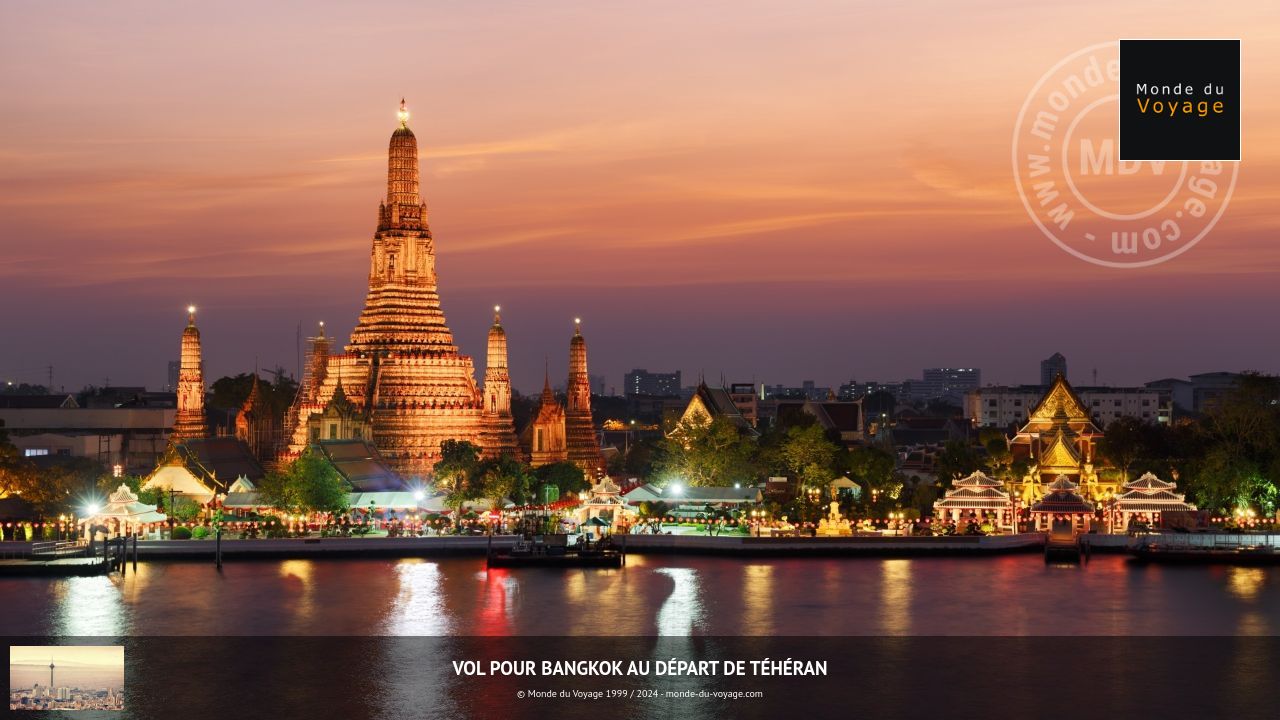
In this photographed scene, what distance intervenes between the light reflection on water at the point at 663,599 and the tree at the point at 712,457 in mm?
13671

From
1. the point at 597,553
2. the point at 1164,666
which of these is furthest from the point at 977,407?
the point at 1164,666

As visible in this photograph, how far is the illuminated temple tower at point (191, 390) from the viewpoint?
3487 inches

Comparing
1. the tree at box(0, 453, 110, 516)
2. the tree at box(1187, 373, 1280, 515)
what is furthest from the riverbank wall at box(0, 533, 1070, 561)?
the tree at box(0, 453, 110, 516)

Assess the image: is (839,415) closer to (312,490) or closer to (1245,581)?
(312,490)

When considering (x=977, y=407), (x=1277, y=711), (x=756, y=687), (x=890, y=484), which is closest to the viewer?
(x=1277, y=711)

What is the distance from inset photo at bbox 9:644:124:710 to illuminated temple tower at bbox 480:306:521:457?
39459mm

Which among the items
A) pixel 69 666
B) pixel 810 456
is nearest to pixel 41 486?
pixel 69 666

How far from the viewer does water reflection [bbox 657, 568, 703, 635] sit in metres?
49.3

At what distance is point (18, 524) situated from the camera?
71.1 m

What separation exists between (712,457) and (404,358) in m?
15.9

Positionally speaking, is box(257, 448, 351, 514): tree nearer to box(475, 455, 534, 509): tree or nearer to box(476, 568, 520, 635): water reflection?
box(475, 455, 534, 509): tree

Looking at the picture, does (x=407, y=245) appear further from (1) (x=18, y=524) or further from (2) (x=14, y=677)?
(2) (x=14, y=677)

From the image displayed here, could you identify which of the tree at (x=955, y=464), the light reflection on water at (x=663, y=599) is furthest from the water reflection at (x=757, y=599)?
the tree at (x=955, y=464)

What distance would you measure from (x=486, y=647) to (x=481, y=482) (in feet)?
97.2
